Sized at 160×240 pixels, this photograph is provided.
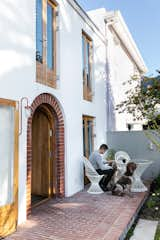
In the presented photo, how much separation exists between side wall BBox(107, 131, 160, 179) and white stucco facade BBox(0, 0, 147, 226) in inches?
22.4

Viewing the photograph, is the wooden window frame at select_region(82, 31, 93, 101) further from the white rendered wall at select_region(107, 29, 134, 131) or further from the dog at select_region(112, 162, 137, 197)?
the dog at select_region(112, 162, 137, 197)

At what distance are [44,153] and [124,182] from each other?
8.66 feet

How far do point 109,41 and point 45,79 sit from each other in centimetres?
690

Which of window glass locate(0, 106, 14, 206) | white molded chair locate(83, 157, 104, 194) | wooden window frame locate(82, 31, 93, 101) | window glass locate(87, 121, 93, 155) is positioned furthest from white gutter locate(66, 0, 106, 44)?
white molded chair locate(83, 157, 104, 194)

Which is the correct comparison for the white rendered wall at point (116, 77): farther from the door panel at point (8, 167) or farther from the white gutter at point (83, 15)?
the door panel at point (8, 167)

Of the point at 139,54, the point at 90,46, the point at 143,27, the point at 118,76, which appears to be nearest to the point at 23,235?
the point at 90,46

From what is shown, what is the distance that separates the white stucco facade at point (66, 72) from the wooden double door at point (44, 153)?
0.41 m

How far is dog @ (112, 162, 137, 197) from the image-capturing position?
700cm

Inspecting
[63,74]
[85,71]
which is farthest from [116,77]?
[63,74]

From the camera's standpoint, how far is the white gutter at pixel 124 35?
1116 centimetres

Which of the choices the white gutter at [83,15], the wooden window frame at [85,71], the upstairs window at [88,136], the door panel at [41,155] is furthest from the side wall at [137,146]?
the white gutter at [83,15]

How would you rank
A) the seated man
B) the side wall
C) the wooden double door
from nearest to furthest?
1. the wooden double door
2. the seated man
3. the side wall

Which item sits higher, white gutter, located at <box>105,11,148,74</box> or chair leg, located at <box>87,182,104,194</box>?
white gutter, located at <box>105,11,148,74</box>

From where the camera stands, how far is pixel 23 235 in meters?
4.14
